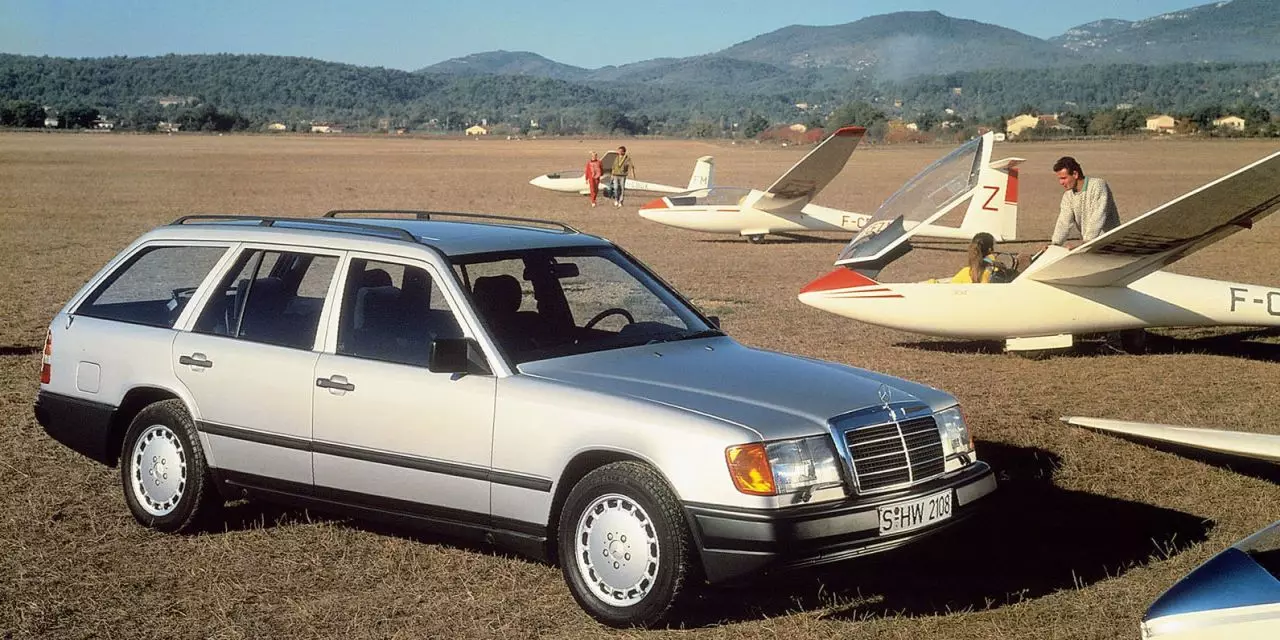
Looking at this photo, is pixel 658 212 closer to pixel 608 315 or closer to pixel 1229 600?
pixel 608 315

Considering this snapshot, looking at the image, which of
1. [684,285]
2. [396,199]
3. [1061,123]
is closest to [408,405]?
[684,285]

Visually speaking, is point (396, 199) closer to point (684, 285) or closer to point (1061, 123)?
point (684, 285)

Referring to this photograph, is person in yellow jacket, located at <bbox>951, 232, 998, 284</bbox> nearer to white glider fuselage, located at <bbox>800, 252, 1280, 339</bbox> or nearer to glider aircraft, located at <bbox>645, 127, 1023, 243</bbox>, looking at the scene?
white glider fuselage, located at <bbox>800, 252, 1280, 339</bbox>

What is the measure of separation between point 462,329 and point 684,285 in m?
13.1

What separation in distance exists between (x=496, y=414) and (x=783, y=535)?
1.40m

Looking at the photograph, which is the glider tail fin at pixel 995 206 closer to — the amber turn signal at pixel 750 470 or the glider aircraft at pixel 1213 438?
the glider aircraft at pixel 1213 438

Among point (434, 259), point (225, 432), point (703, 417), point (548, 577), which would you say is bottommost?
point (548, 577)

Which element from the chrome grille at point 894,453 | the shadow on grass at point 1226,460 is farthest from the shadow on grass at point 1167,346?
the chrome grille at point 894,453

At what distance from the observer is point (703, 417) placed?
507cm

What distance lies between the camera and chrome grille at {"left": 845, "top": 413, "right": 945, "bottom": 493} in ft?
16.8

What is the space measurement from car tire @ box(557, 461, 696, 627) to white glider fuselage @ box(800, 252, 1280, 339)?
24.9 ft

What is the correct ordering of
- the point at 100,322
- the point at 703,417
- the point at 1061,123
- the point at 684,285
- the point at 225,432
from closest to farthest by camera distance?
the point at 703,417 → the point at 225,432 → the point at 100,322 → the point at 684,285 → the point at 1061,123

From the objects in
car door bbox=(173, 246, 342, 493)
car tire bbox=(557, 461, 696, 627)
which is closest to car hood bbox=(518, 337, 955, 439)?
car tire bbox=(557, 461, 696, 627)

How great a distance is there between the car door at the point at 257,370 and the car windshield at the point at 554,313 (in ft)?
2.72
